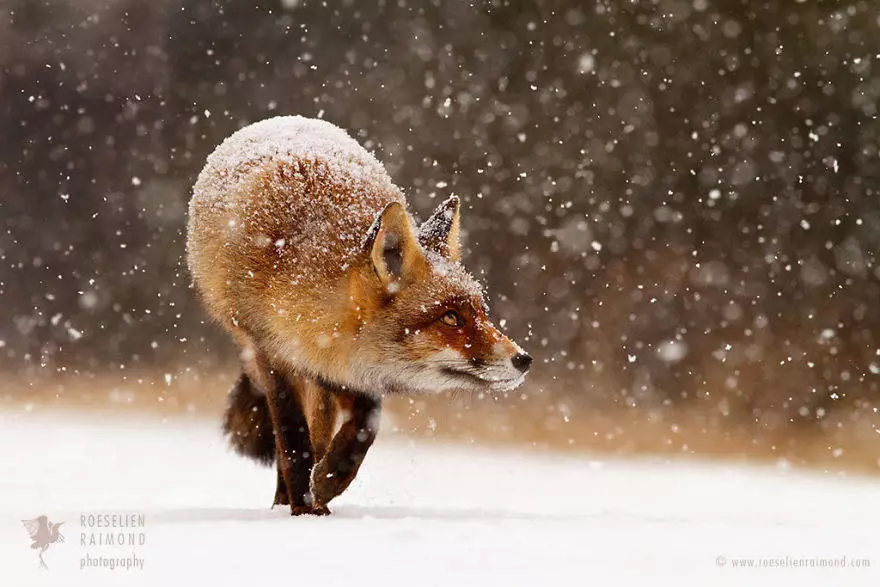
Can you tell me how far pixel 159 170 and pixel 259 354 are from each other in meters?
4.71

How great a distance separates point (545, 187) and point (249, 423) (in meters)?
3.99

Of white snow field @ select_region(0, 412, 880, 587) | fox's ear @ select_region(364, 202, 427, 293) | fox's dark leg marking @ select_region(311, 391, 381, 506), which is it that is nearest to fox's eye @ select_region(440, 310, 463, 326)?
fox's ear @ select_region(364, 202, 427, 293)

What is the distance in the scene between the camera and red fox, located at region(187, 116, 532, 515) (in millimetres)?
4375

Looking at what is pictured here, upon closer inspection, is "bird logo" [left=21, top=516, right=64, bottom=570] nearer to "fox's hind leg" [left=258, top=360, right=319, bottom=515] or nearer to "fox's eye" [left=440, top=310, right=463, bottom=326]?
"fox's hind leg" [left=258, top=360, right=319, bottom=515]

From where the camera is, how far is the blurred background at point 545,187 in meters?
8.19

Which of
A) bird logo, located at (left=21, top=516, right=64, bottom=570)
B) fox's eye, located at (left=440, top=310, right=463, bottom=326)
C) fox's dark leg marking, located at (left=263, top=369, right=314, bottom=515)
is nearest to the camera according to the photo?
bird logo, located at (left=21, top=516, right=64, bottom=570)

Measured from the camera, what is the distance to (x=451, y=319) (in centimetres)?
437

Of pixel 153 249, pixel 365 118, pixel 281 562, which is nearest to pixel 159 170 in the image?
pixel 153 249

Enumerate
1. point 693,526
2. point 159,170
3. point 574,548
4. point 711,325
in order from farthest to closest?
point 159,170 < point 711,325 < point 693,526 < point 574,548

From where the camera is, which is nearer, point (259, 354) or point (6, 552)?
point (6, 552)

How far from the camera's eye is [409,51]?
879 cm

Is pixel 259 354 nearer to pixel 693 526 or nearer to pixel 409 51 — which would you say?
pixel 693 526

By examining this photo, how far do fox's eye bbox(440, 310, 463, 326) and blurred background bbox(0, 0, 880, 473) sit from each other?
4.05m

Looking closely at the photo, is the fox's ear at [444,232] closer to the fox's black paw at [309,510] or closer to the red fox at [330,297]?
the red fox at [330,297]
